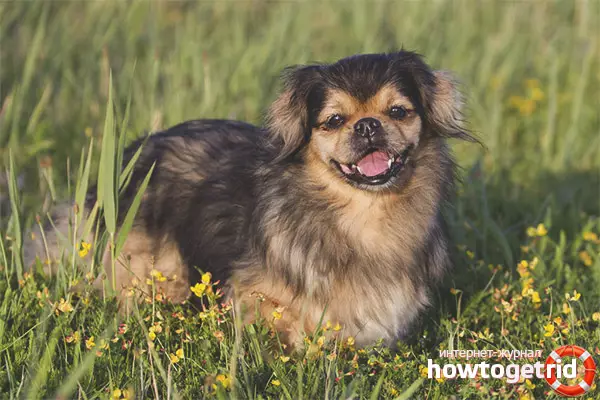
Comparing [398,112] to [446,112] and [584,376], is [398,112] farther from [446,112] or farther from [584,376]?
[584,376]

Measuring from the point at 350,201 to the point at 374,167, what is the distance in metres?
0.20

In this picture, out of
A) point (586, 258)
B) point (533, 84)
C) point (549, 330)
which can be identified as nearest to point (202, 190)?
point (549, 330)

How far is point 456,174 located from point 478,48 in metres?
3.64

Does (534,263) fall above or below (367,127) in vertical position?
below

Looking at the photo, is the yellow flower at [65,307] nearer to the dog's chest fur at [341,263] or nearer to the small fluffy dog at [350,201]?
the small fluffy dog at [350,201]

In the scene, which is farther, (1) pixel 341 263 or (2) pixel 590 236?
(2) pixel 590 236

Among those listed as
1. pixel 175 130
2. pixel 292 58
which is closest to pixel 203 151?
pixel 175 130

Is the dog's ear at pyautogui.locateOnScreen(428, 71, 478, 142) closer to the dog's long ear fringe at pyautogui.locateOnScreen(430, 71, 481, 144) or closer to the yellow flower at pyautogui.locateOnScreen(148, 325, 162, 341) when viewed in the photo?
the dog's long ear fringe at pyautogui.locateOnScreen(430, 71, 481, 144)

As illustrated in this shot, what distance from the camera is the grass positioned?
3084mm

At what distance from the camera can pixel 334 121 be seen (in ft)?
11.2

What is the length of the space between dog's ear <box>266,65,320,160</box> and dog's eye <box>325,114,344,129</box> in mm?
93

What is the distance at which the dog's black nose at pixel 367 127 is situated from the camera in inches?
129

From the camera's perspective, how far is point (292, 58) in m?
6.29

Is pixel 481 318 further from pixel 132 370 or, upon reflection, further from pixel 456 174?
pixel 132 370
